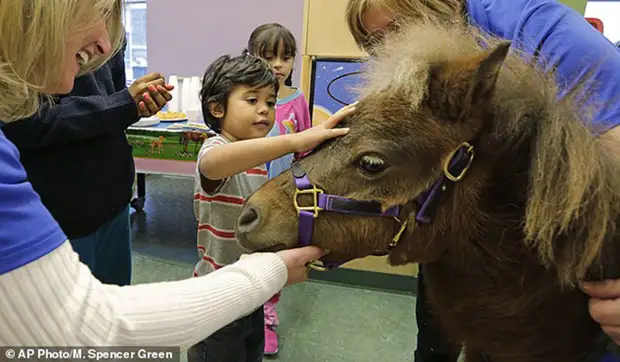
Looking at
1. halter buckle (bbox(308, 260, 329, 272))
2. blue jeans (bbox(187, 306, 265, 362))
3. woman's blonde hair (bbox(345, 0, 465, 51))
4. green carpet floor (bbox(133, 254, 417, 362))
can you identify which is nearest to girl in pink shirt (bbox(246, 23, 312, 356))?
green carpet floor (bbox(133, 254, 417, 362))

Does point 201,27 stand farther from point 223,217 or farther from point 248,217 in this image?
point 248,217

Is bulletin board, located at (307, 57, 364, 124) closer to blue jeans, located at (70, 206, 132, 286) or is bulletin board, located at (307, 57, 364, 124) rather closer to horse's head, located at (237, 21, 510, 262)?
blue jeans, located at (70, 206, 132, 286)

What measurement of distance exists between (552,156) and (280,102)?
5.94ft

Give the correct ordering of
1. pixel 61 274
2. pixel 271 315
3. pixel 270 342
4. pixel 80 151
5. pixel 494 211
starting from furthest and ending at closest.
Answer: pixel 271 315 → pixel 270 342 → pixel 80 151 → pixel 494 211 → pixel 61 274

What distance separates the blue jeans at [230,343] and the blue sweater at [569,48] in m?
1.08

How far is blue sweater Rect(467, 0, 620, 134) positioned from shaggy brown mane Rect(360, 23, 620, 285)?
6 centimetres

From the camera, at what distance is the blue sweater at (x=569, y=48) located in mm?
921

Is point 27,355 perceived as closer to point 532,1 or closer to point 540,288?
point 540,288

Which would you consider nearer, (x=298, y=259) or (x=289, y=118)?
(x=298, y=259)

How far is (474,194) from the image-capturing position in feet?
2.98

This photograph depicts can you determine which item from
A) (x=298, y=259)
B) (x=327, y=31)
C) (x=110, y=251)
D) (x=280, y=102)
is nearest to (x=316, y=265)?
(x=298, y=259)

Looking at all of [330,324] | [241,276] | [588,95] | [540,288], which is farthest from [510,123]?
Result: [330,324]

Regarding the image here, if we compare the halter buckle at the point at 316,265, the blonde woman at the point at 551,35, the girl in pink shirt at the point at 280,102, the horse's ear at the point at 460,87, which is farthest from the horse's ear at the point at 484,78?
the girl in pink shirt at the point at 280,102

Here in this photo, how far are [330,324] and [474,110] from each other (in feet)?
6.34
